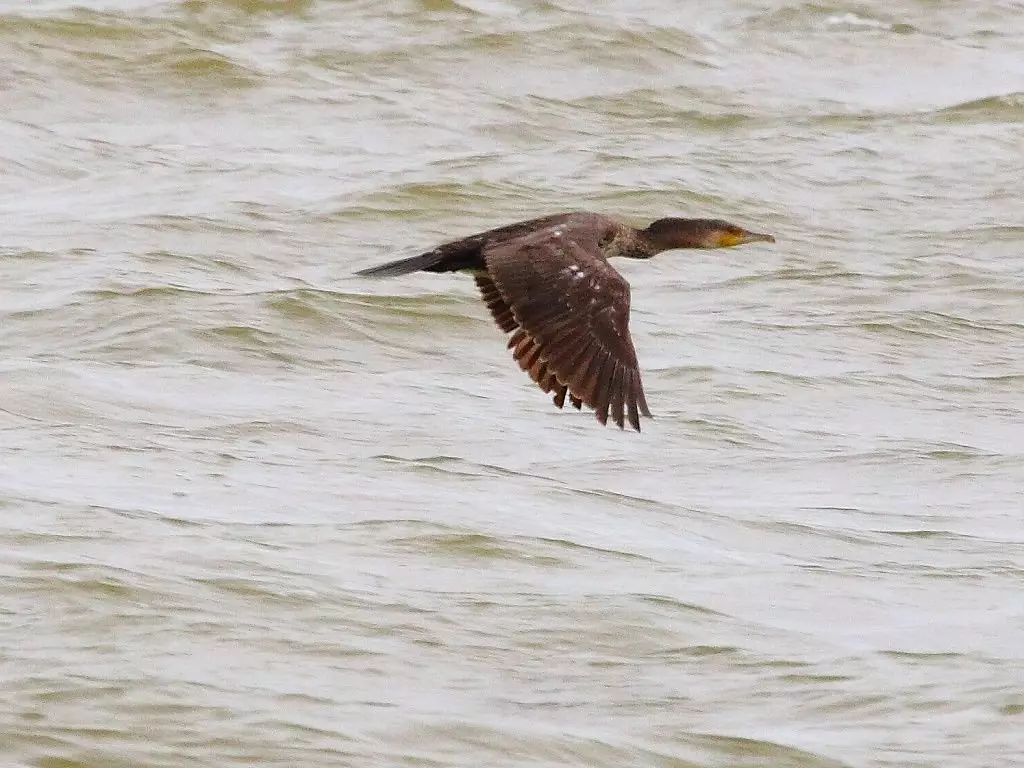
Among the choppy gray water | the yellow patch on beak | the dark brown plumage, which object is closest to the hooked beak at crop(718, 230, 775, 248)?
the yellow patch on beak

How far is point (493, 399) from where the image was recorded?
9.96 metres

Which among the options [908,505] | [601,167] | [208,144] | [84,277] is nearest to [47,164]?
[208,144]

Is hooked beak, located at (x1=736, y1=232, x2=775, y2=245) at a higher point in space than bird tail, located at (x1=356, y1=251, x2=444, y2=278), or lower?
lower

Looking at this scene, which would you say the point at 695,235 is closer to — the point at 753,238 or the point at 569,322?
the point at 753,238

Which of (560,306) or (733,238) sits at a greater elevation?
(560,306)

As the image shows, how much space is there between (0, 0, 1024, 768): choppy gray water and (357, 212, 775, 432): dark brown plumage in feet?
2.15

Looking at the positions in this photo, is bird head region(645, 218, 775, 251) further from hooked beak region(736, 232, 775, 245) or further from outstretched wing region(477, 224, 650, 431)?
outstretched wing region(477, 224, 650, 431)

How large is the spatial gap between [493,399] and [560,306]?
8.86ft

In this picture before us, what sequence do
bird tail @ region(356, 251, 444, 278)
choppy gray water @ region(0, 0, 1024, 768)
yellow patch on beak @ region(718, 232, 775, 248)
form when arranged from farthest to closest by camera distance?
yellow patch on beak @ region(718, 232, 775, 248)
bird tail @ region(356, 251, 444, 278)
choppy gray water @ region(0, 0, 1024, 768)

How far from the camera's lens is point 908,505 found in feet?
29.0

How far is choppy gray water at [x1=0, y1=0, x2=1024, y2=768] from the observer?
6.45 meters

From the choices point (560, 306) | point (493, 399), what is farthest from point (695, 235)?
point (560, 306)

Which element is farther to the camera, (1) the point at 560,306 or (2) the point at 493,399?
(2) the point at 493,399

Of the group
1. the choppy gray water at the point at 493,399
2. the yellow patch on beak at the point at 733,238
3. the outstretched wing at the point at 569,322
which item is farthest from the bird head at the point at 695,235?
the outstretched wing at the point at 569,322
